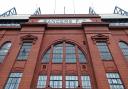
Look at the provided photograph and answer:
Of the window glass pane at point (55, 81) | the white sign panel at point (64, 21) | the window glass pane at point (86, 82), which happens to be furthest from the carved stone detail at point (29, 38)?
the window glass pane at point (86, 82)

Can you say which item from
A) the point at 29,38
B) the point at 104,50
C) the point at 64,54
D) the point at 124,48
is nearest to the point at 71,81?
the point at 64,54

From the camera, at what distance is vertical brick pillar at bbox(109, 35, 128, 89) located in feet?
61.2

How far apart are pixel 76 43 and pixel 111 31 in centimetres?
501

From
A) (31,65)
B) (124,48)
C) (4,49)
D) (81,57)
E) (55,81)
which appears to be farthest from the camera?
(124,48)

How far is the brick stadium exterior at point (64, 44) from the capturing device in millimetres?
18750

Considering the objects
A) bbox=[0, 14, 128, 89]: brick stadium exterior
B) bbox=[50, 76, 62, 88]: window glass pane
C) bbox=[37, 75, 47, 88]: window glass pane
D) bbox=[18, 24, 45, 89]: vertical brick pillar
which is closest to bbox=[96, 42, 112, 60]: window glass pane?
bbox=[0, 14, 128, 89]: brick stadium exterior

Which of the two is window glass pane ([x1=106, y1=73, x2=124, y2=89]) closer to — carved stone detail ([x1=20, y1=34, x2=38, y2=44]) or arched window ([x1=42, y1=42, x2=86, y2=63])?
arched window ([x1=42, y1=42, x2=86, y2=63])

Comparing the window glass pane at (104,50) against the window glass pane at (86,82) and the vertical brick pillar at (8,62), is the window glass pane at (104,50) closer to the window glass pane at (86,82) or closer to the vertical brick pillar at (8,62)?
the window glass pane at (86,82)

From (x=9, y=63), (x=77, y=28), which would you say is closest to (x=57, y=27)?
(x=77, y=28)

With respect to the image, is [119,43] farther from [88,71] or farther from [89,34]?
[88,71]

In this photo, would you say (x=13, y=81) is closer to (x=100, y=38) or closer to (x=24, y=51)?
(x=24, y=51)

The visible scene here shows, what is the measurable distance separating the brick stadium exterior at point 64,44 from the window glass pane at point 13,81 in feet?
0.91

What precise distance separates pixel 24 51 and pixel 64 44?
444 centimetres

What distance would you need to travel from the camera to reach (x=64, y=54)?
22203mm
